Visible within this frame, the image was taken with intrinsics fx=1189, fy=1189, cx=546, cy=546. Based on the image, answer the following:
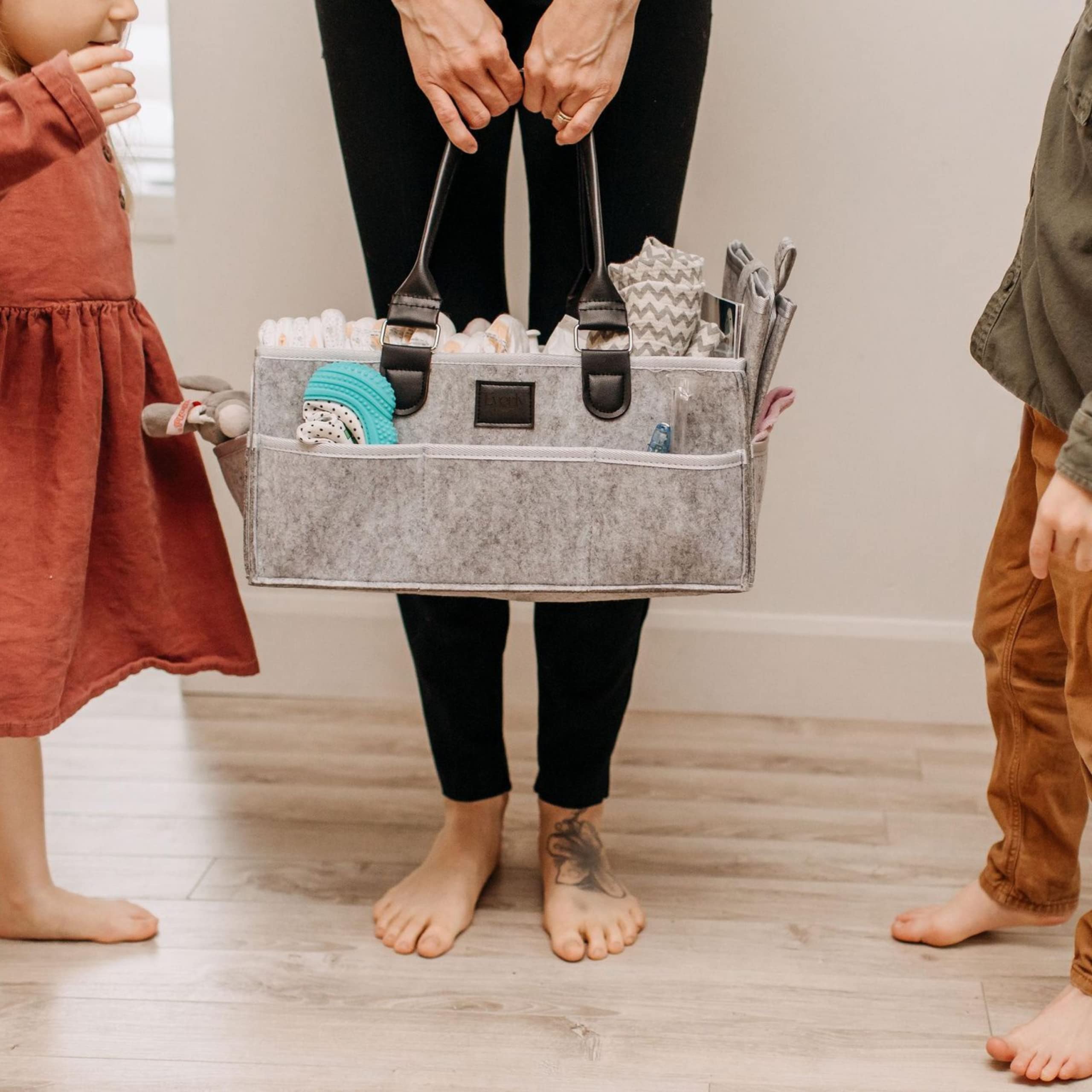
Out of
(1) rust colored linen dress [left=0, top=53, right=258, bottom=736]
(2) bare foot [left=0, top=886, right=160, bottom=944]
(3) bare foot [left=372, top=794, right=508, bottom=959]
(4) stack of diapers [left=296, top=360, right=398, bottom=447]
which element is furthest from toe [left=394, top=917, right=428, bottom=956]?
(4) stack of diapers [left=296, top=360, right=398, bottom=447]

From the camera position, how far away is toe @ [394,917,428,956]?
42.2 inches

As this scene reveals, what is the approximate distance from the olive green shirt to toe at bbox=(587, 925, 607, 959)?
59 centimetres

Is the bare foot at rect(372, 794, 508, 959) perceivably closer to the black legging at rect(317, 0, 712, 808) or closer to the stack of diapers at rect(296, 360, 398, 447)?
the black legging at rect(317, 0, 712, 808)

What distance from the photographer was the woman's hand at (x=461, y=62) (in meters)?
0.87

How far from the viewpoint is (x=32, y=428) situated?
3.18 feet

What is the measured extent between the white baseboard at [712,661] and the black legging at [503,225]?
0.46 meters

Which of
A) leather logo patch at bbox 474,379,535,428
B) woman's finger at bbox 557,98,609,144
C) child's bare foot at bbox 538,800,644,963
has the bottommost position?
child's bare foot at bbox 538,800,644,963

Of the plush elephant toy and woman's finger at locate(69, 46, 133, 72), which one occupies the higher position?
woman's finger at locate(69, 46, 133, 72)

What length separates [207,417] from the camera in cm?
95

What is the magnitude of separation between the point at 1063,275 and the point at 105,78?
26.8 inches

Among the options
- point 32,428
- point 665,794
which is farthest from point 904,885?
point 32,428

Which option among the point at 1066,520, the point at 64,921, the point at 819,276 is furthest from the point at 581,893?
the point at 819,276

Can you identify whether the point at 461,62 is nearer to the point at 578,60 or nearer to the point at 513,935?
the point at 578,60

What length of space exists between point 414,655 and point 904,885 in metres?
0.54
